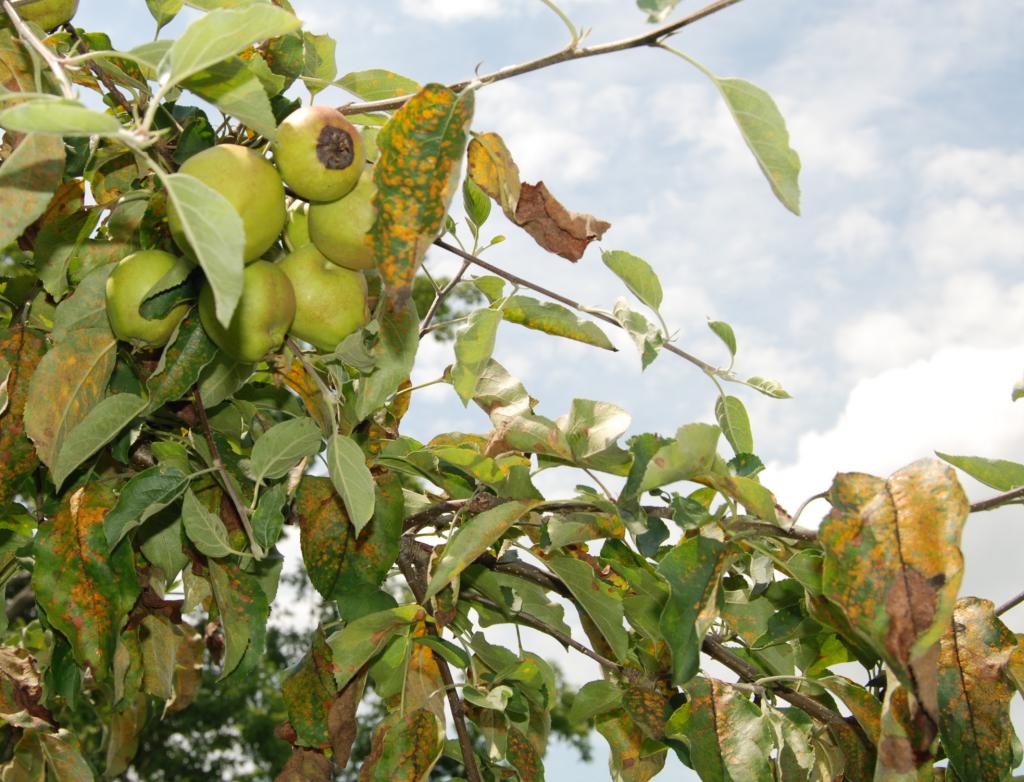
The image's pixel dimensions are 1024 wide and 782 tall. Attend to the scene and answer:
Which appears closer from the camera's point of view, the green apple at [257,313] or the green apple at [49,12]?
the green apple at [257,313]

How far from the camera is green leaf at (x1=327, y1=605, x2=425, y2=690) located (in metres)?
1.42

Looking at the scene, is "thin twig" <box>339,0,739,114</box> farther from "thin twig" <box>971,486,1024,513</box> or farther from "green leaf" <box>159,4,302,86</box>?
"thin twig" <box>971,486,1024,513</box>

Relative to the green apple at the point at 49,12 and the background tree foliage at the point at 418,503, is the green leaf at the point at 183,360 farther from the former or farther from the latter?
the green apple at the point at 49,12

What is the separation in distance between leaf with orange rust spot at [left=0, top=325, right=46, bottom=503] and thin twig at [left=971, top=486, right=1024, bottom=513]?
1190 mm

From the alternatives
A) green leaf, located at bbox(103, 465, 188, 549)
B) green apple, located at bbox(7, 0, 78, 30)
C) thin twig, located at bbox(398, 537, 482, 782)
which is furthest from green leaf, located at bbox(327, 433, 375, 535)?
green apple, located at bbox(7, 0, 78, 30)

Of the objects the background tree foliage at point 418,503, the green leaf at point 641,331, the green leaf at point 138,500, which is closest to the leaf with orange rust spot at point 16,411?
the background tree foliage at point 418,503

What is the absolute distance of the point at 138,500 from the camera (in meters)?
1.34

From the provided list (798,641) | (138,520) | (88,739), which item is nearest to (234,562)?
(138,520)

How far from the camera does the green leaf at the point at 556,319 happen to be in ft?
4.65

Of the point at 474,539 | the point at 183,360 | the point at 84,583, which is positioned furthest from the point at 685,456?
the point at 84,583

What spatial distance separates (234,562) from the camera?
155cm

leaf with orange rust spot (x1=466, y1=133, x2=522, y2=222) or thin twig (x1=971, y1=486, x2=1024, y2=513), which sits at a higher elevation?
leaf with orange rust spot (x1=466, y1=133, x2=522, y2=222)

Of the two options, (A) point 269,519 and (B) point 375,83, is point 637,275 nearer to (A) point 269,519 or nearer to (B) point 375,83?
(B) point 375,83

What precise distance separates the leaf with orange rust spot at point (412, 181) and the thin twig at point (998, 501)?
685 mm
